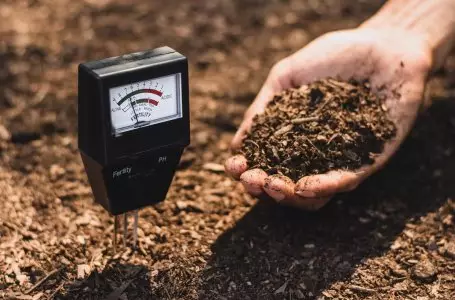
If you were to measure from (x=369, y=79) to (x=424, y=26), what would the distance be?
57 centimetres

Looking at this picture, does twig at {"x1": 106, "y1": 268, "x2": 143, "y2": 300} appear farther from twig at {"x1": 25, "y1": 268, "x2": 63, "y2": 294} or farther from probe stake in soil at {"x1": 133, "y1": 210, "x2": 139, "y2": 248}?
twig at {"x1": 25, "y1": 268, "x2": 63, "y2": 294}

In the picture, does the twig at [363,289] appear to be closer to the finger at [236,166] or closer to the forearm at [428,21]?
the finger at [236,166]

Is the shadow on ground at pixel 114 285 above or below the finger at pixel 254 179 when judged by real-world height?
below

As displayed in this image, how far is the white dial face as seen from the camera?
2334mm

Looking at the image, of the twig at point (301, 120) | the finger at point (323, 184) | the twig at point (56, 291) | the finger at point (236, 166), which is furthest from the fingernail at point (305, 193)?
the twig at point (56, 291)

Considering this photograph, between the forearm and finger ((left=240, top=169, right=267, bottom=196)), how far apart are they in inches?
51.9

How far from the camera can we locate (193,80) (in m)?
4.10

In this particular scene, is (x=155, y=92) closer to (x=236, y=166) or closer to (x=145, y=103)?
(x=145, y=103)

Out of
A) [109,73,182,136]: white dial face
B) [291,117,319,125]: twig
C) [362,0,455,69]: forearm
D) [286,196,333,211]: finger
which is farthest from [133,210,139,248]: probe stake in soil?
[362,0,455,69]: forearm

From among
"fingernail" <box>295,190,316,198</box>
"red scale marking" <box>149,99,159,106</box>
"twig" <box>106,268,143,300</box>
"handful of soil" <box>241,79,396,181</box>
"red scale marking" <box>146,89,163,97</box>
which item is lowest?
"twig" <box>106,268,143,300</box>

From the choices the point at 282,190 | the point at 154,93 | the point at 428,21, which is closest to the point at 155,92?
the point at 154,93

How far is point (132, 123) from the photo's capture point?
2404 mm

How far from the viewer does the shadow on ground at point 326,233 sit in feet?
8.79

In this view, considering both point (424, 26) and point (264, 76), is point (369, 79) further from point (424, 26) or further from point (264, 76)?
point (264, 76)
